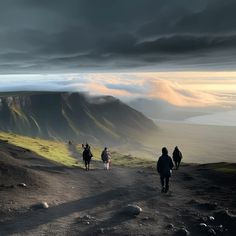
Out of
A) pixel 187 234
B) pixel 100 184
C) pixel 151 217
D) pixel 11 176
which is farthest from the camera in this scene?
pixel 100 184

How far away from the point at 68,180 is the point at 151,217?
1431 centimetres

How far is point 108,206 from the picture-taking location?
87.9 ft

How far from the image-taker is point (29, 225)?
72.1 feet

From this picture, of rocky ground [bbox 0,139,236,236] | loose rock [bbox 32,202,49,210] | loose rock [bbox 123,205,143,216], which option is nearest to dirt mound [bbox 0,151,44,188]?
rocky ground [bbox 0,139,236,236]

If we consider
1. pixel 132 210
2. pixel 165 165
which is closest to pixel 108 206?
pixel 132 210

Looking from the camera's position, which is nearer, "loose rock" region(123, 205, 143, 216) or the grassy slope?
"loose rock" region(123, 205, 143, 216)

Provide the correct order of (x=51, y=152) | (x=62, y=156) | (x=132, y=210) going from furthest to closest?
(x=51, y=152)
(x=62, y=156)
(x=132, y=210)

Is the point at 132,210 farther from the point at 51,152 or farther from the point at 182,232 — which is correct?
the point at 51,152

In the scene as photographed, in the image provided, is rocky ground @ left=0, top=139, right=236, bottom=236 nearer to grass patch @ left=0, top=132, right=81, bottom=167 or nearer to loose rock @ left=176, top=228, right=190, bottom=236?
loose rock @ left=176, top=228, right=190, bottom=236

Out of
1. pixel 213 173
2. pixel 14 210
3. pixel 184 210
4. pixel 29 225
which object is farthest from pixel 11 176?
pixel 213 173

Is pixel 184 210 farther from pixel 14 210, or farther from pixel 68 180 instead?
pixel 68 180

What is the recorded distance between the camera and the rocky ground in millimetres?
21906

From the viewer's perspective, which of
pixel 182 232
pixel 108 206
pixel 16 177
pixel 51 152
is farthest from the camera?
pixel 51 152

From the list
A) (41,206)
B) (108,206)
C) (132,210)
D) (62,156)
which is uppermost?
(132,210)
